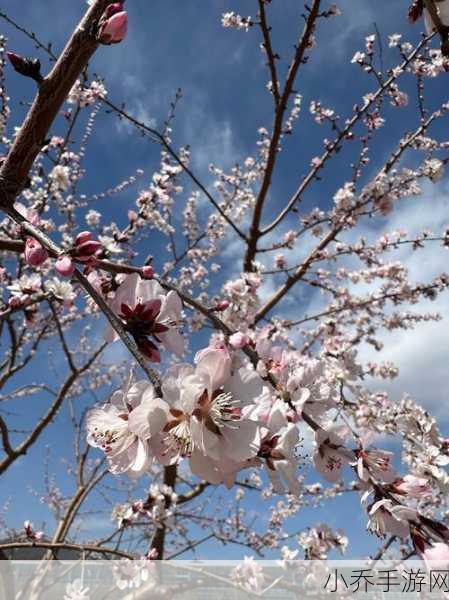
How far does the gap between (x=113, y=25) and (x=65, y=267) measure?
0.58 meters

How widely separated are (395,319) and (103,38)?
214 inches

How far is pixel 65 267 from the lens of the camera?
1.10m

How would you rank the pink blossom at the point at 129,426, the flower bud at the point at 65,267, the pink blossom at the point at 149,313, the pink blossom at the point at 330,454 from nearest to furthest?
the pink blossom at the point at 129,426 → the flower bud at the point at 65,267 → the pink blossom at the point at 149,313 → the pink blossom at the point at 330,454

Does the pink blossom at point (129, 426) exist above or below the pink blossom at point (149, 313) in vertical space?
below

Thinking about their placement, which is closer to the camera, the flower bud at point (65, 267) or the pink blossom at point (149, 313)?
the flower bud at point (65, 267)

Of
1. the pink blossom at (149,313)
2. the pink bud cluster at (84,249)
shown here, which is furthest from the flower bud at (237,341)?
the pink bud cluster at (84,249)

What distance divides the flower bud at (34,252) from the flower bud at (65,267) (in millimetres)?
86

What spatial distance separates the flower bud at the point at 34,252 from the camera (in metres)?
1.17

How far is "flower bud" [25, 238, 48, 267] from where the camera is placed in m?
1.17

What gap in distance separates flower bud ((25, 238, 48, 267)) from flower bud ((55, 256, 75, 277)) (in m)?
0.09

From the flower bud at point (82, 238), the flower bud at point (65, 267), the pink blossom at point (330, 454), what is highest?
the flower bud at point (82, 238)

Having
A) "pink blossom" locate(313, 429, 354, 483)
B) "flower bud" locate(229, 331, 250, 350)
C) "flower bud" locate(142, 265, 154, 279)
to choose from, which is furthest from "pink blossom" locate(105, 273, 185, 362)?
"pink blossom" locate(313, 429, 354, 483)

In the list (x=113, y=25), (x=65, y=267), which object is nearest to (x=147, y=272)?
(x=65, y=267)

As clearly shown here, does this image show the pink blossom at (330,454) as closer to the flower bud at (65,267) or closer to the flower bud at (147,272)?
the flower bud at (147,272)
